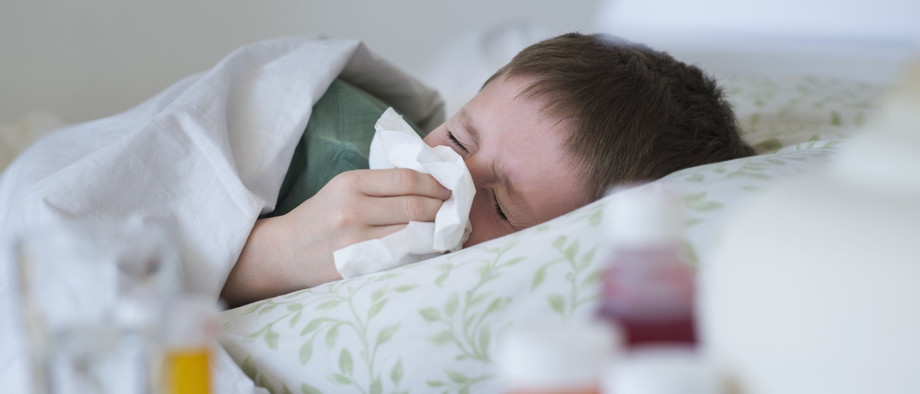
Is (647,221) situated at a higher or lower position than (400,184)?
higher

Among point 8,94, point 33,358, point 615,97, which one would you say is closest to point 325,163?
point 615,97

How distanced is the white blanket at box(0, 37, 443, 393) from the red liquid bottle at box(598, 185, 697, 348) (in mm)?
432

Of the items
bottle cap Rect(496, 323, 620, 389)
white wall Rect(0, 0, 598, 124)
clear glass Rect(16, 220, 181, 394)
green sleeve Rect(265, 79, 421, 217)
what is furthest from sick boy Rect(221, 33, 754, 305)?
white wall Rect(0, 0, 598, 124)

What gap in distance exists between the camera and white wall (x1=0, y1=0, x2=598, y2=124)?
189cm

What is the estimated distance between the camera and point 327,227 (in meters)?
0.94

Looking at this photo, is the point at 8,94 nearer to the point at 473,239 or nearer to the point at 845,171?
the point at 473,239

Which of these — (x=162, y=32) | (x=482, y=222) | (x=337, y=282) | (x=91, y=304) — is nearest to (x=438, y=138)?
(x=482, y=222)

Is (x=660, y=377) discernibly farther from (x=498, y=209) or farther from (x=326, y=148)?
(x=326, y=148)

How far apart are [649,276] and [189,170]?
2.28 feet

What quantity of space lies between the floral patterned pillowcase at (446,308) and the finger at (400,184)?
12cm

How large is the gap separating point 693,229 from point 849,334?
0.39 m

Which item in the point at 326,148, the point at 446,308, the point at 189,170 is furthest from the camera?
the point at 326,148

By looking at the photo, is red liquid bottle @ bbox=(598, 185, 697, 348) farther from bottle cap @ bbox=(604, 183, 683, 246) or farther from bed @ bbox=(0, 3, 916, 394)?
bed @ bbox=(0, 3, 916, 394)

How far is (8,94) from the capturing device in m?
1.88
